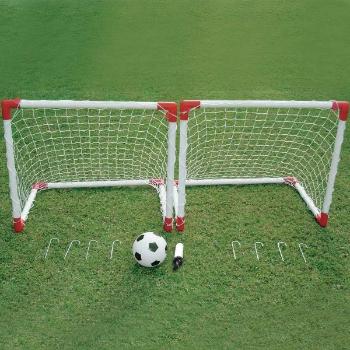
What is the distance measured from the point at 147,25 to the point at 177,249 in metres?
5.57

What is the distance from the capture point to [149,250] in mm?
4617

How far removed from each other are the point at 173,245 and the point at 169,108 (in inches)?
48.7

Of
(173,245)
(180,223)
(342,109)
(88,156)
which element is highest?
(342,109)

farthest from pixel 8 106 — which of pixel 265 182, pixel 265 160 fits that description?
pixel 265 160

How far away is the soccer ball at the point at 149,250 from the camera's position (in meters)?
4.62

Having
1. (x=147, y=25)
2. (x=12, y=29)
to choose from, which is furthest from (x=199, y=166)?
(x=12, y=29)

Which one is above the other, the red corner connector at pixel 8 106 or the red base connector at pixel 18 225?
the red corner connector at pixel 8 106

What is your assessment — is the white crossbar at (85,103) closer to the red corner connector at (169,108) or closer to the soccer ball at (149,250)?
the red corner connector at (169,108)

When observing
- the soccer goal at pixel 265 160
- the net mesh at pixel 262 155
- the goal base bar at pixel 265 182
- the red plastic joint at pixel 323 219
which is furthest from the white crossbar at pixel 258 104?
the goal base bar at pixel 265 182

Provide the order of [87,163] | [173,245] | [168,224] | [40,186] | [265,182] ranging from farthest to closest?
[87,163]
[265,182]
[40,186]
[168,224]
[173,245]

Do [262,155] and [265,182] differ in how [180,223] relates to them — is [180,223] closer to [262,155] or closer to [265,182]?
[265,182]

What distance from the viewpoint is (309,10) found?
32.8 feet

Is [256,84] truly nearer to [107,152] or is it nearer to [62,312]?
[107,152]

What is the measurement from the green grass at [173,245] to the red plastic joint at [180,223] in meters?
0.09
